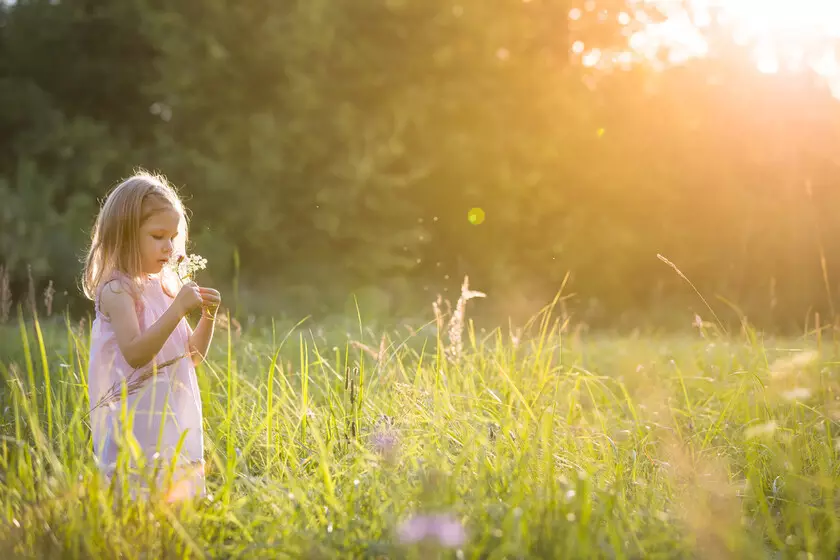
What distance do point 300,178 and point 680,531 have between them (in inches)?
401

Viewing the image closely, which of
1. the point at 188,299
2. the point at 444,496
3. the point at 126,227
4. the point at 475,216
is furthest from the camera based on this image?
the point at 475,216

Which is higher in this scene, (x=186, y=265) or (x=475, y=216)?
(x=186, y=265)

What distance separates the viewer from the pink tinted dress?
8.36ft

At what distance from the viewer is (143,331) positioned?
2.69m

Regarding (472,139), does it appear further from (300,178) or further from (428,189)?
(300,178)

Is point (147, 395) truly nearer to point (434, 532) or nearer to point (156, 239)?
point (156, 239)

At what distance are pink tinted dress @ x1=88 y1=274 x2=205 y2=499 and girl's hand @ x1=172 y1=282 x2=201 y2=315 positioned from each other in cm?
18

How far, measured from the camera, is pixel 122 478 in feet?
6.78

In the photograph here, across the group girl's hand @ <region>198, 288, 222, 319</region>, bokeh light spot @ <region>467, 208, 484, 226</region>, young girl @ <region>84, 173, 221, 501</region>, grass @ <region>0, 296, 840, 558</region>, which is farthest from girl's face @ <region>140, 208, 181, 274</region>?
bokeh light spot @ <region>467, 208, 484, 226</region>

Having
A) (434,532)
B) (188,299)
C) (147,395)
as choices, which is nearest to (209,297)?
(188,299)

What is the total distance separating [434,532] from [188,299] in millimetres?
1094

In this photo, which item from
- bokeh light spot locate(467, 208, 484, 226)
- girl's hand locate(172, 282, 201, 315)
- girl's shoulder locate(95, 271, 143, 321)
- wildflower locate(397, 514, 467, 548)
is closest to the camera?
wildflower locate(397, 514, 467, 548)

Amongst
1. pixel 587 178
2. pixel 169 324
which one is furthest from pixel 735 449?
pixel 587 178

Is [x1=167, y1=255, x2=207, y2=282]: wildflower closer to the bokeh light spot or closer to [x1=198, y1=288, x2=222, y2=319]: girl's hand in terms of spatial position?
[x1=198, y1=288, x2=222, y2=319]: girl's hand
